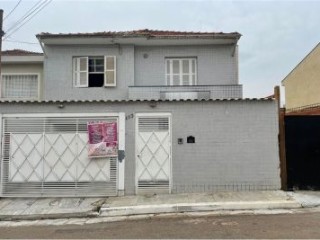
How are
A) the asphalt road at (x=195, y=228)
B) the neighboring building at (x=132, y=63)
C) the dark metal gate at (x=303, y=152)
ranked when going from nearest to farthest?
the asphalt road at (x=195, y=228) < the dark metal gate at (x=303, y=152) < the neighboring building at (x=132, y=63)

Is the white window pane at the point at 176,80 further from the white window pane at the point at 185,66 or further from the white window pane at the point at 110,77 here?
the white window pane at the point at 110,77

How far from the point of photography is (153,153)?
40.9 ft

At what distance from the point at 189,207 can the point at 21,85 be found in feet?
37.4

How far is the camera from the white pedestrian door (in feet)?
40.7

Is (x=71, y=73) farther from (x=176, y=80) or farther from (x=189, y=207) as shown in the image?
(x=189, y=207)

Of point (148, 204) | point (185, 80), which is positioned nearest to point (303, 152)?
point (148, 204)

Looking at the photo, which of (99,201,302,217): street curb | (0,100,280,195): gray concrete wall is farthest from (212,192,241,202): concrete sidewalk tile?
(99,201,302,217): street curb

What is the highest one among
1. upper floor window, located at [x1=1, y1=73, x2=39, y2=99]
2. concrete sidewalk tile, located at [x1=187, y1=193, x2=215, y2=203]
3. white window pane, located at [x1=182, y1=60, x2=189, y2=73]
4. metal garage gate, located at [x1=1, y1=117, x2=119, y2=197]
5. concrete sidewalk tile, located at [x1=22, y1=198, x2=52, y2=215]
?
white window pane, located at [x1=182, y1=60, x2=189, y2=73]

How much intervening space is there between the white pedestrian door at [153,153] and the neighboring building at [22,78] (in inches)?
304

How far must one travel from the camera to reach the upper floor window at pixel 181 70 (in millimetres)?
17594

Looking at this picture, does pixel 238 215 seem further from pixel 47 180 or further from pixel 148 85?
pixel 148 85

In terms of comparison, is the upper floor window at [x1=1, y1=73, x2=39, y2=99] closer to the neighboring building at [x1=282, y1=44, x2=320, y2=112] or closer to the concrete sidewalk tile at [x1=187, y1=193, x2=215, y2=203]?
the concrete sidewalk tile at [x1=187, y1=193, x2=215, y2=203]

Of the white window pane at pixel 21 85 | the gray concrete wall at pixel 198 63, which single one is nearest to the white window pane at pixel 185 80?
the gray concrete wall at pixel 198 63

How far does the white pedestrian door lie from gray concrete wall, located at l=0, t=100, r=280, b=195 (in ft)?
0.60
